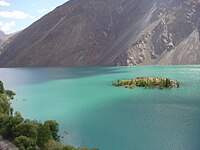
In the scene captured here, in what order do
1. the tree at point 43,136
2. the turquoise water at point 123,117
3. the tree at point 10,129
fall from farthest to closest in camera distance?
the turquoise water at point 123,117
the tree at point 10,129
the tree at point 43,136

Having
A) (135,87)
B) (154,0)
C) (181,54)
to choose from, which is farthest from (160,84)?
(154,0)

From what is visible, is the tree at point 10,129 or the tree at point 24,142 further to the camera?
the tree at point 10,129

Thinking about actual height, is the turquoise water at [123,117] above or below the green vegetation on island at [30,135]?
below

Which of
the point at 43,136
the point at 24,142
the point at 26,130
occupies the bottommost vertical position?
the point at 24,142

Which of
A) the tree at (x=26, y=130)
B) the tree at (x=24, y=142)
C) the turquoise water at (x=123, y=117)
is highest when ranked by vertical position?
the tree at (x=26, y=130)

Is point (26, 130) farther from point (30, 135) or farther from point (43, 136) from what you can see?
point (43, 136)

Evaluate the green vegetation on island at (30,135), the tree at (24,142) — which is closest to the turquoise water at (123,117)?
the green vegetation on island at (30,135)

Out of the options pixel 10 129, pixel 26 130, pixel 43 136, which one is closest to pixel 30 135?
pixel 26 130

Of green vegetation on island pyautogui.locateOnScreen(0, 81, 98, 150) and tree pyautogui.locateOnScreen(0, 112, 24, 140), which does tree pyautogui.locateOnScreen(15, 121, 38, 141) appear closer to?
green vegetation on island pyautogui.locateOnScreen(0, 81, 98, 150)

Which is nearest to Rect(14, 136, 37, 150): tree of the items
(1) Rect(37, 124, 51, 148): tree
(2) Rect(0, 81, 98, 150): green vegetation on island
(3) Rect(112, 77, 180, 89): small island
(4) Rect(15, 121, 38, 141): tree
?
(2) Rect(0, 81, 98, 150): green vegetation on island

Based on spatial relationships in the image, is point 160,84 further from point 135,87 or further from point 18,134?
point 18,134

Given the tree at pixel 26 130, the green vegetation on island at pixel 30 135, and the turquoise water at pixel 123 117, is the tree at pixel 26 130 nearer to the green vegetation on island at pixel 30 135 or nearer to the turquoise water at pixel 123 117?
the green vegetation on island at pixel 30 135
